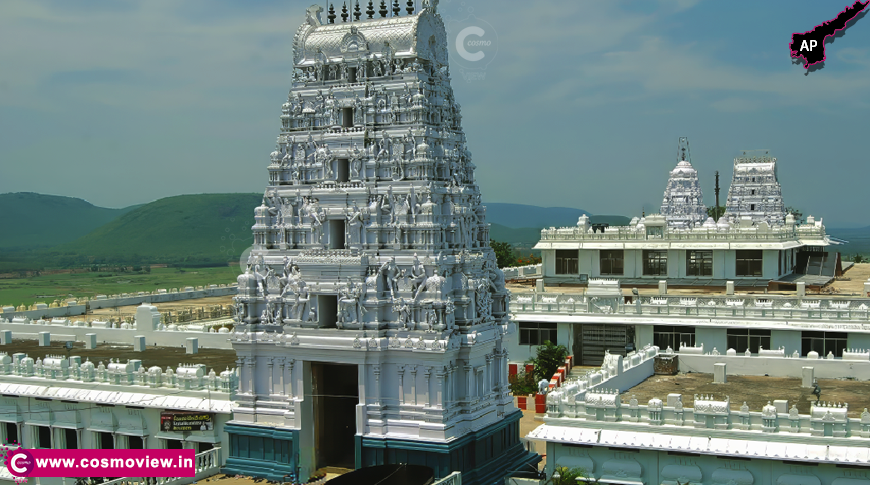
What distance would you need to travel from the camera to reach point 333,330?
36.8 meters

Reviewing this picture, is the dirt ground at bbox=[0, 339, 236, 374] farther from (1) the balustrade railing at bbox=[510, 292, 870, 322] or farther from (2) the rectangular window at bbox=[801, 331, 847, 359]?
(2) the rectangular window at bbox=[801, 331, 847, 359]

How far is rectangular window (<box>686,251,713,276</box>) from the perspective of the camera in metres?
71.6

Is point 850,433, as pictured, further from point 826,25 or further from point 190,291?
point 190,291

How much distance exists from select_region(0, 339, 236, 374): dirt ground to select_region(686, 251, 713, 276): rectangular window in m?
37.5

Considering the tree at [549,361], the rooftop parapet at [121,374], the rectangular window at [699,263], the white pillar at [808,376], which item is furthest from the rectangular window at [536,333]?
the rooftop parapet at [121,374]

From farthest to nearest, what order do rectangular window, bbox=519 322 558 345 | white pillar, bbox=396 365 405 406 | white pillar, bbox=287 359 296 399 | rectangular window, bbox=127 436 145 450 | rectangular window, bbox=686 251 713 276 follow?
rectangular window, bbox=686 251 713 276, rectangular window, bbox=519 322 558 345, rectangular window, bbox=127 436 145 450, white pillar, bbox=287 359 296 399, white pillar, bbox=396 365 405 406

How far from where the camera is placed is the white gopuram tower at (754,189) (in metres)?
108

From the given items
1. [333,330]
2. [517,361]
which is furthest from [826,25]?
[517,361]

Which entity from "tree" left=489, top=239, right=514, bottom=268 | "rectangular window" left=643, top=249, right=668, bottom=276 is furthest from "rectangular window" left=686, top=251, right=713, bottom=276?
"tree" left=489, top=239, right=514, bottom=268

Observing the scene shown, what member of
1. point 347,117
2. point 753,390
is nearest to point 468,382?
point 347,117

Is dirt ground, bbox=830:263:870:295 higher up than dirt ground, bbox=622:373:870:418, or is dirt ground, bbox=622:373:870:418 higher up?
dirt ground, bbox=830:263:870:295

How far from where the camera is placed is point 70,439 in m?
45.7

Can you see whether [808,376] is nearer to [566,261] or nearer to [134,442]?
[134,442]

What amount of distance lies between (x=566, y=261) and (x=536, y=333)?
16219mm
